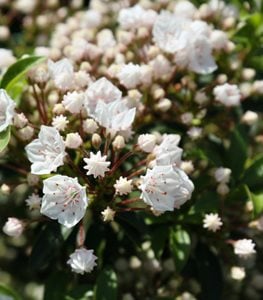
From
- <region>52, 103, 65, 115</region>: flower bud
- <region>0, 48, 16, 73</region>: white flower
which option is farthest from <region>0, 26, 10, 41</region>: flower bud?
<region>52, 103, 65, 115</region>: flower bud

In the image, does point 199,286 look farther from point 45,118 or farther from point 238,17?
point 238,17

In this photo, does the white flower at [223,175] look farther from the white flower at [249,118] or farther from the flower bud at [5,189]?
the flower bud at [5,189]

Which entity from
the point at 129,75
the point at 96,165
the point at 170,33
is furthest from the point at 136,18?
the point at 96,165

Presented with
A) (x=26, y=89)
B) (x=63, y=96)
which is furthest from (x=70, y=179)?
(x=26, y=89)

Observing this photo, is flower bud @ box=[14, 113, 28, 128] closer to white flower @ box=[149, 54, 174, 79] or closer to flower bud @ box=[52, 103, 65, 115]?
flower bud @ box=[52, 103, 65, 115]

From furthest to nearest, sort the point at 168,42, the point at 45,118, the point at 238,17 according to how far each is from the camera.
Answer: the point at 238,17 → the point at 168,42 → the point at 45,118
